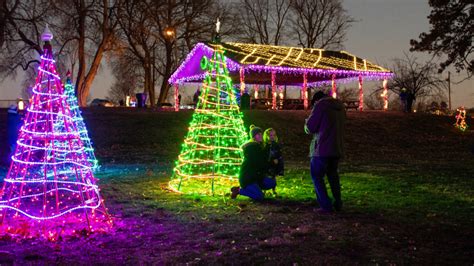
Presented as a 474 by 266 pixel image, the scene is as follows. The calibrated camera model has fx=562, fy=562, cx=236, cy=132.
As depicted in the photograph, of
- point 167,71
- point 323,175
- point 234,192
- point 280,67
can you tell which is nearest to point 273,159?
point 234,192

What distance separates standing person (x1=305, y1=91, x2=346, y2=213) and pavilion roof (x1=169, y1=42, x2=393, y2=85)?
2084 centimetres

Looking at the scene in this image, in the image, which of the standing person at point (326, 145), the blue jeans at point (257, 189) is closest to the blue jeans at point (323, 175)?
the standing person at point (326, 145)

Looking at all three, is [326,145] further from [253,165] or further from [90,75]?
[90,75]

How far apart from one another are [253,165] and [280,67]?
2168cm

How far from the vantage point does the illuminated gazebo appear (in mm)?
29922

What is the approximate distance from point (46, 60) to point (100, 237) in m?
2.36

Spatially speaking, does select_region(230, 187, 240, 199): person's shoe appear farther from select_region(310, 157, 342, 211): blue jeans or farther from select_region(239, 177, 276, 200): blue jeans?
select_region(310, 157, 342, 211): blue jeans

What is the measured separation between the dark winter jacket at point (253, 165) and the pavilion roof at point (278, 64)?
64.3 feet

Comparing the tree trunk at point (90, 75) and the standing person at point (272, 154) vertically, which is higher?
the tree trunk at point (90, 75)

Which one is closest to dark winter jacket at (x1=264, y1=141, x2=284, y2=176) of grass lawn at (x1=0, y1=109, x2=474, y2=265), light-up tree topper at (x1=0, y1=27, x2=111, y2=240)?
grass lawn at (x1=0, y1=109, x2=474, y2=265)

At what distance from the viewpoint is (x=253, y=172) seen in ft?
29.5

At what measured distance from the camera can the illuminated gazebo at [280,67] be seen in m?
29.9

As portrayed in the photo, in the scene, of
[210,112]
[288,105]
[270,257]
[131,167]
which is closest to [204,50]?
[288,105]

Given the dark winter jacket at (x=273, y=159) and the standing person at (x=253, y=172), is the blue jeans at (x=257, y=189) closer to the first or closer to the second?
the standing person at (x=253, y=172)
